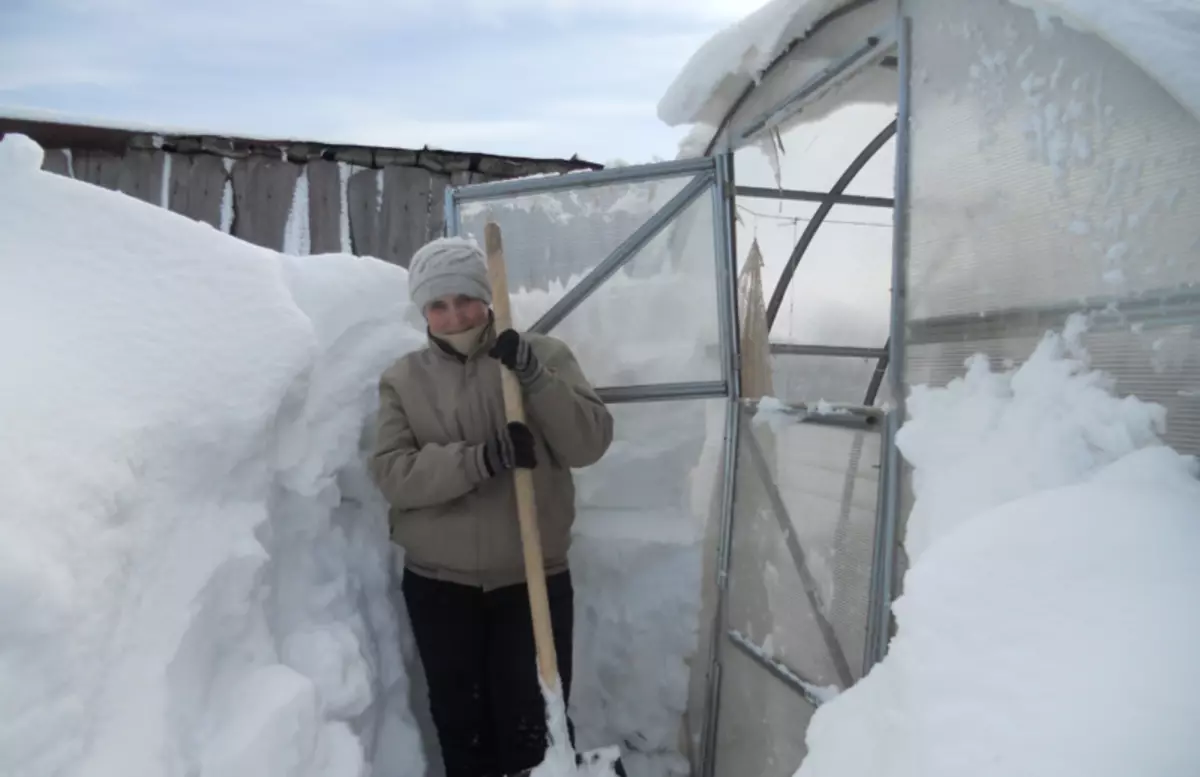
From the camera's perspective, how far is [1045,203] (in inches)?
67.6

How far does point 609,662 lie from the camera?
3379mm

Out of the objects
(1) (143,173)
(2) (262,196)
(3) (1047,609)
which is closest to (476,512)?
(3) (1047,609)

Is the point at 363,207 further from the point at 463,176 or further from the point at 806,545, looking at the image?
the point at 806,545

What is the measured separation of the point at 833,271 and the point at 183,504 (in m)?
3.19

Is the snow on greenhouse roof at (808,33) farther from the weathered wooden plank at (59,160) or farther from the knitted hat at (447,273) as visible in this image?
the weathered wooden plank at (59,160)

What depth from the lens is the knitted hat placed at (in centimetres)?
254

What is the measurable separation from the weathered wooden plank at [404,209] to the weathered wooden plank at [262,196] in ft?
2.57

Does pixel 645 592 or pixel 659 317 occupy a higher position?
pixel 659 317

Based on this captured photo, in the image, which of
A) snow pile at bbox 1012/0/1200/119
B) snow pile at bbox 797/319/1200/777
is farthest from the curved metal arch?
snow pile at bbox 1012/0/1200/119

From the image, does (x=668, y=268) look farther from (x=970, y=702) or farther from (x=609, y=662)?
(x=970, y=702)

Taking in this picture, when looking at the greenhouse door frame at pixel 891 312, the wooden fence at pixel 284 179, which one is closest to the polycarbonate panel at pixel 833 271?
the greenhouse door frame at pixel 891 312

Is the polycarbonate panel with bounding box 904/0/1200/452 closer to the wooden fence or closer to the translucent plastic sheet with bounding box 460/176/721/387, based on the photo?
the translucent plastic sheet with bounding box 460/176/721/387

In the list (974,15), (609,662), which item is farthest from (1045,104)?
(609,662)

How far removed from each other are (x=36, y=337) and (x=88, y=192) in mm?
726
